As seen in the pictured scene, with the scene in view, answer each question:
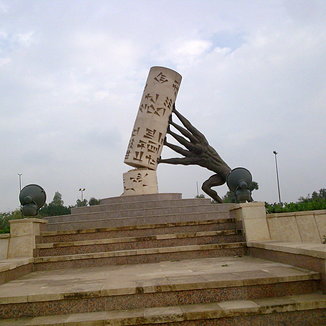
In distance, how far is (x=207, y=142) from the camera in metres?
15.1

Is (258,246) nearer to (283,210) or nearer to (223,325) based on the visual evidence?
(283,210)

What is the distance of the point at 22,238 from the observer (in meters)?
6.63

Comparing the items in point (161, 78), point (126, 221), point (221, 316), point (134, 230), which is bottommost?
point (221, 316)

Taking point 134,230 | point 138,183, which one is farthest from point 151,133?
point 134,230

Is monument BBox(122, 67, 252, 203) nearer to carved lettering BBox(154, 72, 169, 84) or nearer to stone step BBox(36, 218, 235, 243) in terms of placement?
carved lettering BBox(154, 72, 169, 84)

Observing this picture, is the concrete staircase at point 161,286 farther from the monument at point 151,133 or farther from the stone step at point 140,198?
the monument at point 151,133

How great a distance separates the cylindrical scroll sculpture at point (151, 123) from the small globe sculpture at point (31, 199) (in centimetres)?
497

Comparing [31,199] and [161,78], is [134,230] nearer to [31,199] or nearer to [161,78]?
[31,199]

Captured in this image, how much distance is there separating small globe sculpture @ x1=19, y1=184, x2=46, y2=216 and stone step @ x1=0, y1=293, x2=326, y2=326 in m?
3.67

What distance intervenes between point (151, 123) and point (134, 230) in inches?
235

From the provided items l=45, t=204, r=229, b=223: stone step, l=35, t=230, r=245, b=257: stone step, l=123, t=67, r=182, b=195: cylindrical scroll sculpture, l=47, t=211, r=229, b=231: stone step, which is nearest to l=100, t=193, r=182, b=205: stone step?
l=123, t=67, r=182, b=195: cylindrical scroll sculpture

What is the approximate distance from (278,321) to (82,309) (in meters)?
2.03

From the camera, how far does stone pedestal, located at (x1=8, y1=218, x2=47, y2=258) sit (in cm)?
654

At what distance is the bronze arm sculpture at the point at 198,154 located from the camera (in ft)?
46.8
